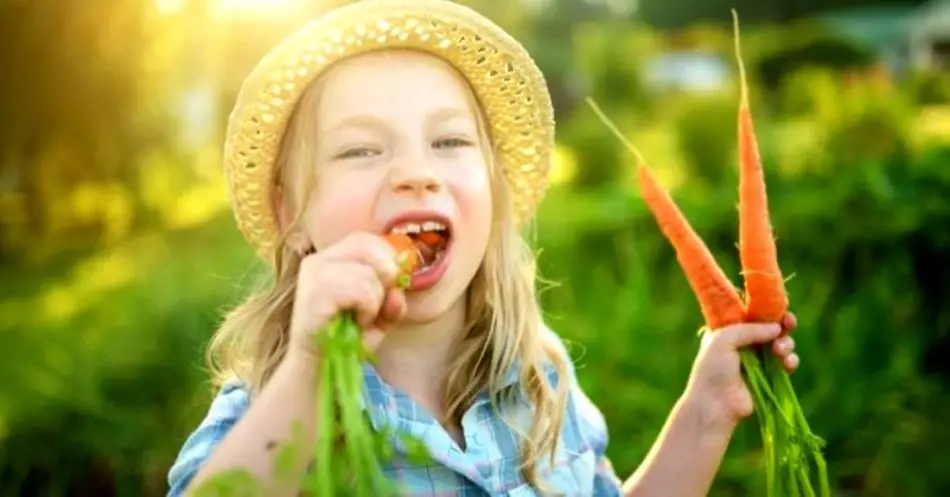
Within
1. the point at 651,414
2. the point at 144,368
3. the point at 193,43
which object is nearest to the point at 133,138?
the point at 193,43

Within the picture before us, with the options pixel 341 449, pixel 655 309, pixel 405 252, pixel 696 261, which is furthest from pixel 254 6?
pixel 341 449

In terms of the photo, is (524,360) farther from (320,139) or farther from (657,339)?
(657,339)

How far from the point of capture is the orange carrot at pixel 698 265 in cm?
203

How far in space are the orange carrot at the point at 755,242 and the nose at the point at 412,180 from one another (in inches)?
20.2

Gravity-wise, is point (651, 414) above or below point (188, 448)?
below

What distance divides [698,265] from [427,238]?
2.07 feet

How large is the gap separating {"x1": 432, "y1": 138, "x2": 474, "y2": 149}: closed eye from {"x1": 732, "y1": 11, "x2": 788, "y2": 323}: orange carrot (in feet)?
1.37

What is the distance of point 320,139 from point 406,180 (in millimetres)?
179

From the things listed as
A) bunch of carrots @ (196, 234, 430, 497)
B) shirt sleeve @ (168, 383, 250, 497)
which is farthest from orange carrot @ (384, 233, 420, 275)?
shirt sleeve @ (168, 383, 250, 497)

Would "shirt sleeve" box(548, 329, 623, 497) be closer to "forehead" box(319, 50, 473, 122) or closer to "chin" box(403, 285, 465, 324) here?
"chin" box(403, 285, 465, 324)

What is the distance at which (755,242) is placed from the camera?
2127mm

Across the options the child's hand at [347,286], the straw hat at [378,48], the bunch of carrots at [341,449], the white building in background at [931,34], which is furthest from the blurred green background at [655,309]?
the white building in background at [931,34]

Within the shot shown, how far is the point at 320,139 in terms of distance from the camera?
1.80m

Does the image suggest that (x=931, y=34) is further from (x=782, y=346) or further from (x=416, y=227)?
(x=416, y=227)
